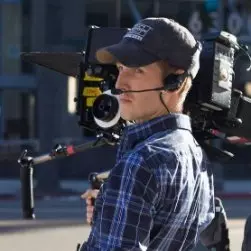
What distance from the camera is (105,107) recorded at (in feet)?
9.07

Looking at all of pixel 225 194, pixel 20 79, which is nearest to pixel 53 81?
pixel 20 79

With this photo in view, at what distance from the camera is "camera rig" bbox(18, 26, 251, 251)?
105 inches

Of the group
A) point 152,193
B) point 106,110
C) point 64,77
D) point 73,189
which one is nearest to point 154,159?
point 152,193

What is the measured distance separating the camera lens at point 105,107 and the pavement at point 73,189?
1383cm

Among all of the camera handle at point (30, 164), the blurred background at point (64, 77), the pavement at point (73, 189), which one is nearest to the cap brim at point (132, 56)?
the camera handle at point (30, 164)

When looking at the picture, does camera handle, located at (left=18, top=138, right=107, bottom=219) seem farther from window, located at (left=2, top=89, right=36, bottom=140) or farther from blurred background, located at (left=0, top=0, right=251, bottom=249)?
window, located at (left=2, top=89, right=36, bottom=140)

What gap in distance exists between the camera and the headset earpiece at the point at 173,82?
223cm

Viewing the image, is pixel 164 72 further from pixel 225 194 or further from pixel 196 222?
pixel 225 194

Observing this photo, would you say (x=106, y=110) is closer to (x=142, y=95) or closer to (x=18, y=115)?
(x=142, y=95)

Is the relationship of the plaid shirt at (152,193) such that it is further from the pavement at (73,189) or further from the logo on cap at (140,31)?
the pavement at (73,189)

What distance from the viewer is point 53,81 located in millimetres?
17312

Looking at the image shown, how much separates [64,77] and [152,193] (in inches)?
628

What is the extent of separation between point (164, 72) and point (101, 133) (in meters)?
0.79

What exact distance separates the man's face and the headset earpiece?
17 mm
